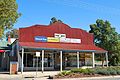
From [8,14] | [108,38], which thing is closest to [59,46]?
[8,14]

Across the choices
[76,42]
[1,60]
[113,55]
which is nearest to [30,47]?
[76,42]

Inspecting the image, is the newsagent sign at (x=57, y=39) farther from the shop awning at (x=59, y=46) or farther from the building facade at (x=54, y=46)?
the shop awning at (x=59, y=46)

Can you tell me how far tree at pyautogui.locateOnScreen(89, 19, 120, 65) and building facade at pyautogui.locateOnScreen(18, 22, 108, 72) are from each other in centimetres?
1271

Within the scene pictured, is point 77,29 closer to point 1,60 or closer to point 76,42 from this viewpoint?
point 76,42

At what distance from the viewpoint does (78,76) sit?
2702 cm

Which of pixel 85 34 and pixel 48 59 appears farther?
pixel 85 34

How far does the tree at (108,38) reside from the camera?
56219 mm

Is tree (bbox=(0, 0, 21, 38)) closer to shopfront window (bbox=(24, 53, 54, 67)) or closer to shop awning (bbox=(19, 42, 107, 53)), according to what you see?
shop awning (bbox=(19, 42, 107, 53))

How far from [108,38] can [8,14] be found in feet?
104

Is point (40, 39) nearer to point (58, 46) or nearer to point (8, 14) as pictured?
point (58, 46)

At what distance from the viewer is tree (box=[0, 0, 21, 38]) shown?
97.2 feet

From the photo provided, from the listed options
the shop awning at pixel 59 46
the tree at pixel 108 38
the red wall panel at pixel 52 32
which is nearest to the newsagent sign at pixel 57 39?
the red wall panel at pixel 52 32

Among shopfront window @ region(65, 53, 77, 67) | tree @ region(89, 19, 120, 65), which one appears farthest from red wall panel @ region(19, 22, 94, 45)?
tree @ region(89, 19, 120, 65)

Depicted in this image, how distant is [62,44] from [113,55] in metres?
19.7
